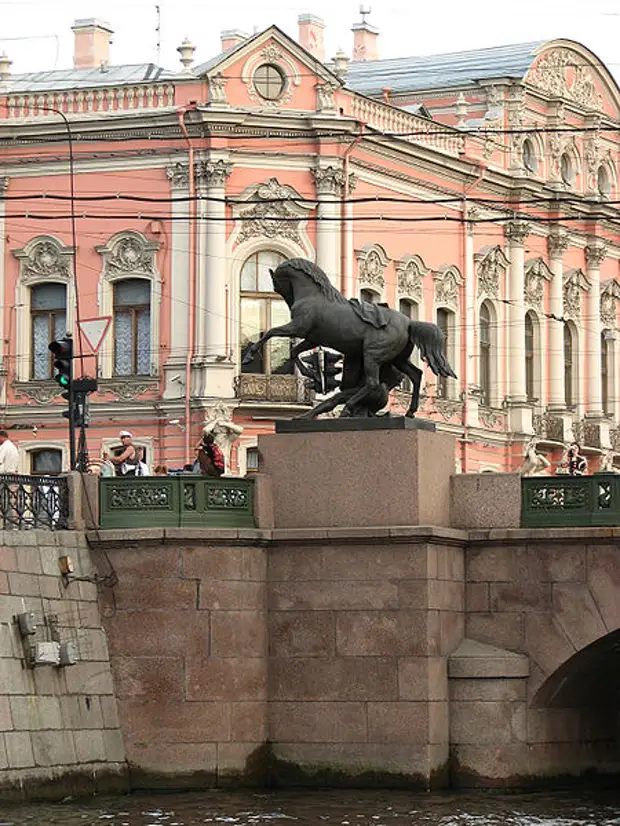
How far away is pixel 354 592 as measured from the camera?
26781 millimetres

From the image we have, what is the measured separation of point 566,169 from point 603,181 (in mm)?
2020

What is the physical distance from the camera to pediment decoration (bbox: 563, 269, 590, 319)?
54594mm

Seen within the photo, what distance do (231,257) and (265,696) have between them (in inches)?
760

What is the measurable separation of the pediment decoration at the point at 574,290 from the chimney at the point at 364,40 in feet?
25.0

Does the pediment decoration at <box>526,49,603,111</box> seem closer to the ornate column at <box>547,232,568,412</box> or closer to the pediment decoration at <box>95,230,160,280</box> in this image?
the ornate column at <box>547,232,568,412</box>

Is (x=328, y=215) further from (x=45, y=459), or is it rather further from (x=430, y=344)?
(x=430, y=344)

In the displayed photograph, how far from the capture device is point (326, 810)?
25.0 metres

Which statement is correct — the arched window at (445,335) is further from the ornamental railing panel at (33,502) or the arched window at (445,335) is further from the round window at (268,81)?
the ornamental railing panel at (33,502)

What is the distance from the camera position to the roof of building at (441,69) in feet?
175

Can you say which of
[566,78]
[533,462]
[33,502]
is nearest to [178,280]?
[533,462]

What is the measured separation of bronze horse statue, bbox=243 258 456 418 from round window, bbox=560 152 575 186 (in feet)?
89.8

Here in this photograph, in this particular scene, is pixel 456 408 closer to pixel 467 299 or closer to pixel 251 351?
pixel 467 299

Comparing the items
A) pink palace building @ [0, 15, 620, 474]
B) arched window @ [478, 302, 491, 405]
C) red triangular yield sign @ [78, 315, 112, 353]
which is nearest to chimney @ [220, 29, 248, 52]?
pink palace building @ [0, 15, 620, 474]

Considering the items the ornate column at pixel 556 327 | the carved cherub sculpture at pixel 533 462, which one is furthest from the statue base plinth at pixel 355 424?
the ornate column at pixel 556 327
